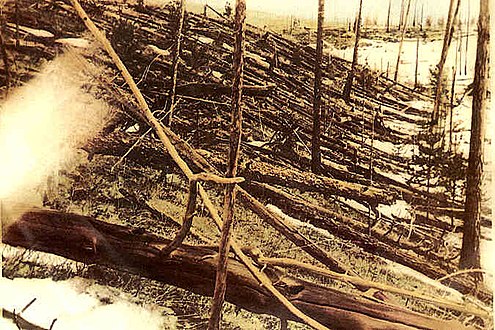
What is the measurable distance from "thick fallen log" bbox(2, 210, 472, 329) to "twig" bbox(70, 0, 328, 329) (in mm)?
15

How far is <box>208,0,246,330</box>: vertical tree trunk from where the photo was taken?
1.76m

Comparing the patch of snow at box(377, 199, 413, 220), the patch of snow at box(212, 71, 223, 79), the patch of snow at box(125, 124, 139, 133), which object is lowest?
the patch of snow at box(377, 199, 413, 220)

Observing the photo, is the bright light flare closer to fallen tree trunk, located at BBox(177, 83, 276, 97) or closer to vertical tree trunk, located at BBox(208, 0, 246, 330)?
fallen tree trunk, located at BBox(177, 83, 276, 97)

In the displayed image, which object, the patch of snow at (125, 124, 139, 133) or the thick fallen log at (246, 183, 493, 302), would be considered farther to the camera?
the patch of snow at (125, 124, 139, 133)

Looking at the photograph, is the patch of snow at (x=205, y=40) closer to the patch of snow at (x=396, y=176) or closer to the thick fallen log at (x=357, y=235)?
the thick fallen log at (x=357, y=235)

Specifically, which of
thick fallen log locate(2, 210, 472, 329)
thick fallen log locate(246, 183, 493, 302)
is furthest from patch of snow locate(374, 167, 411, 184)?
thick fallen log locate(2, 210, 472, 329)

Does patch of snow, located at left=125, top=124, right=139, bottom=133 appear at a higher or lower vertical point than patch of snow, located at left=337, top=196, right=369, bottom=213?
higher

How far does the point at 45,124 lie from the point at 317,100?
75 cm

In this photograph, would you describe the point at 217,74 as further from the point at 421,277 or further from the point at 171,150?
the point at 421,277

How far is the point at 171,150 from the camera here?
181cm

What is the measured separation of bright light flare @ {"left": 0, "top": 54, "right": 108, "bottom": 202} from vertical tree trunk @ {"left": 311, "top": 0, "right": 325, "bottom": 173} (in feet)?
1.86

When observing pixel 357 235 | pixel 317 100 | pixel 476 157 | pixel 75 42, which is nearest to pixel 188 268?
pixel 357 235

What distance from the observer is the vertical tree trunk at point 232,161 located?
176cm

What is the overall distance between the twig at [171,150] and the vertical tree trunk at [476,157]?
1.36ft
